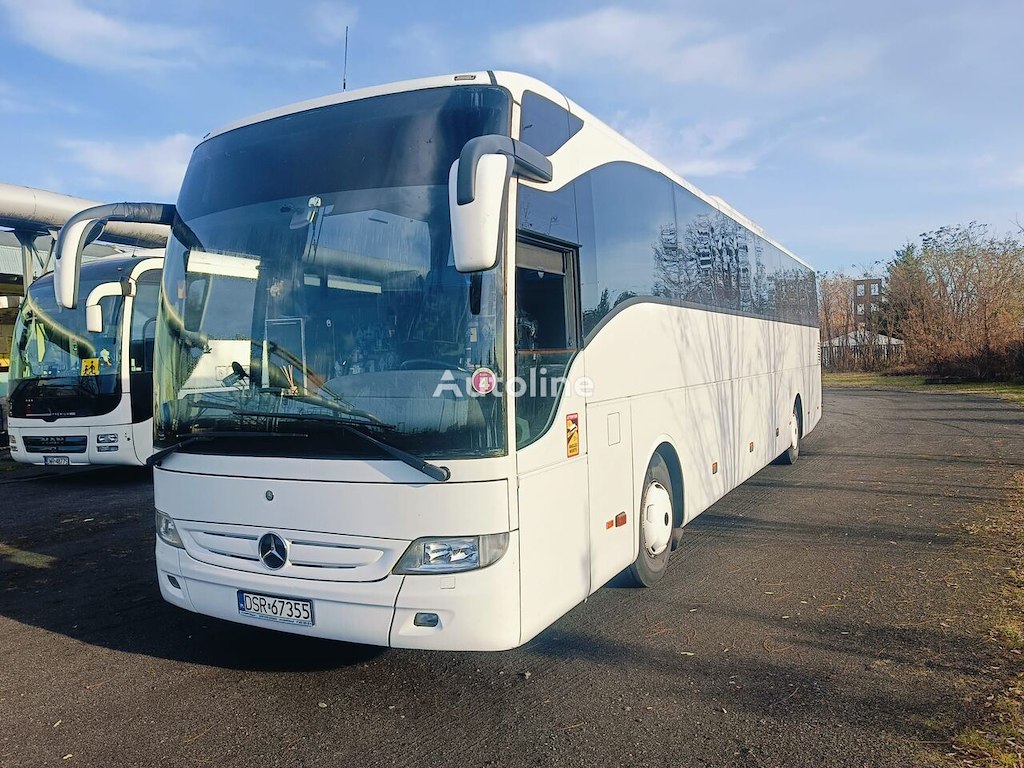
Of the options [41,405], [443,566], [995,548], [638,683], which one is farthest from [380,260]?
[41,405]

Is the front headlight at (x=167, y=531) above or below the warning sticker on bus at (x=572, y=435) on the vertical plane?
below

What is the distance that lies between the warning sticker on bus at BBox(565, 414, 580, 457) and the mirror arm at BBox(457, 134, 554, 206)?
4.36ft

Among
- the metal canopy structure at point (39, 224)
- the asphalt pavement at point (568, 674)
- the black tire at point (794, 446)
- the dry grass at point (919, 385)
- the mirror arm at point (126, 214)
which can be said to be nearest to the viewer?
the asphalt pavement at point (568, 674)

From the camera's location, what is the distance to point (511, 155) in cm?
372

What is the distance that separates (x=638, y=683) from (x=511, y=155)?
2883 mm

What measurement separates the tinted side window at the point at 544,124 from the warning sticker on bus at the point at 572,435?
151cm

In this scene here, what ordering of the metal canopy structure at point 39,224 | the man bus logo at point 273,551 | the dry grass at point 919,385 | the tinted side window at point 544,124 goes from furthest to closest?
the dry grass at point 919,385 → the metal canopy structure at point 39,224 → the tinted side window at point 544,124 → the man bus logo at point 273,551

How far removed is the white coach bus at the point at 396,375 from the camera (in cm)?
385

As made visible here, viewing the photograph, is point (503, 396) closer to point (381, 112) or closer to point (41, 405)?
point (381, 112)

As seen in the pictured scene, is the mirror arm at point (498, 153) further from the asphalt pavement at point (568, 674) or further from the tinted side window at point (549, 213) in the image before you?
the asphalt pavement at point (568, 674)
